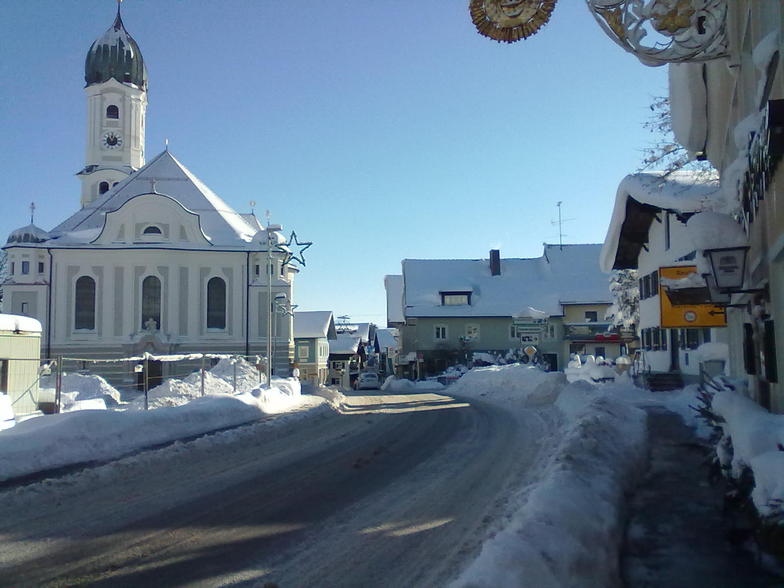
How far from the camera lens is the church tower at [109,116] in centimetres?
6075

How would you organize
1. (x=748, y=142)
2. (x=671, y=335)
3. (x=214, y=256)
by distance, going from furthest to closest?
(x=214, y=256), (x=671, y=335), (x=748, y=142)

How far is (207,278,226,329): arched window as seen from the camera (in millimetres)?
49375

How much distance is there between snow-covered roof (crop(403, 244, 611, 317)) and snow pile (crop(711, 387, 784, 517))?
51.3 metres

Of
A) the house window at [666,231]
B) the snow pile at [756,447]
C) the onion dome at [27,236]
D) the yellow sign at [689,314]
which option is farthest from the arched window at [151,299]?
the snow pile at [756,447]

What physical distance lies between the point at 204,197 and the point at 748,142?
5003 cm

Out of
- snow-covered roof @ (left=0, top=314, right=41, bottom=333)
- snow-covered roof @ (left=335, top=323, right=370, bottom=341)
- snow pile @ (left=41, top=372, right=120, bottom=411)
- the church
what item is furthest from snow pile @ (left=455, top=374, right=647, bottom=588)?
snow-covered roof @ (left=335, top=323, right=370, bottom=341)

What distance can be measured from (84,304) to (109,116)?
2008cm

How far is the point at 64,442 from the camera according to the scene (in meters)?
11.3

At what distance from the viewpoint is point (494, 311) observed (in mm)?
61156

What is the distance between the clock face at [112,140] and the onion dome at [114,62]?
428 cm

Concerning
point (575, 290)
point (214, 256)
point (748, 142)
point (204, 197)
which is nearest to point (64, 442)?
point (748, 142)

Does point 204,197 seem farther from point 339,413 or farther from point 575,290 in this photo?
point 339,413

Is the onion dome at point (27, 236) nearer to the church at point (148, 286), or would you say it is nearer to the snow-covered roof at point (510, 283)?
the church at point (148, 286)

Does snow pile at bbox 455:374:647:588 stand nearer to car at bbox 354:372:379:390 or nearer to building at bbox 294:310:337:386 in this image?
car at bbox 354:372:379:390
